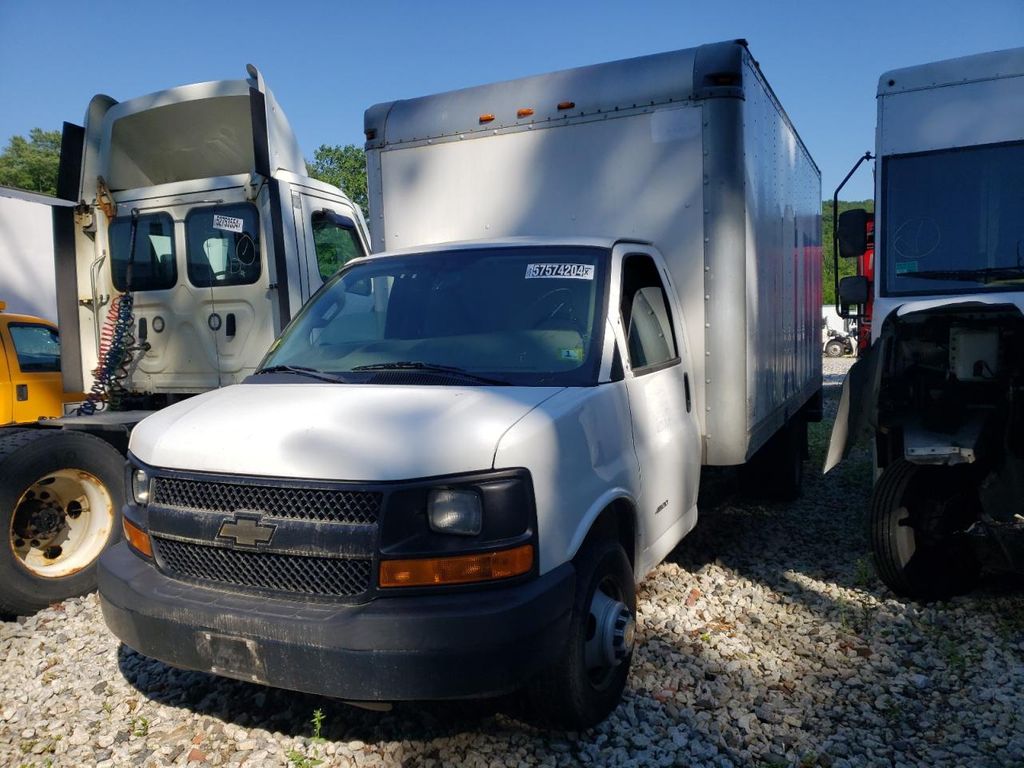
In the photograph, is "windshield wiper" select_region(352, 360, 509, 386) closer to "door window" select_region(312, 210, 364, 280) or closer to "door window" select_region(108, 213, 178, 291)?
"door window" select_region(312, 210, 364, 280)

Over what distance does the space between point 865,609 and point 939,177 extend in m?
2.90

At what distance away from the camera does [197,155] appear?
6.95 m

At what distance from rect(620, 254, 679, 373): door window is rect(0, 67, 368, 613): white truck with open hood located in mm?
3246

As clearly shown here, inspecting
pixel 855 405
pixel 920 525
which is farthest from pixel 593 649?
pixel 920 525

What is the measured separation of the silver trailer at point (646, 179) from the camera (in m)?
4.57


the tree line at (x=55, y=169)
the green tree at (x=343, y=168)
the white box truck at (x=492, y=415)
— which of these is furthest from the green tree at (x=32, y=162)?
the white box truck at (x=492, y=415)

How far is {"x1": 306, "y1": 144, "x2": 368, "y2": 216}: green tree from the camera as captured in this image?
25022mm

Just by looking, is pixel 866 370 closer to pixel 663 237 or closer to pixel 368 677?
pixel 663 237

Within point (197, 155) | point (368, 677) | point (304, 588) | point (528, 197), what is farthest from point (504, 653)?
point (197, 155)

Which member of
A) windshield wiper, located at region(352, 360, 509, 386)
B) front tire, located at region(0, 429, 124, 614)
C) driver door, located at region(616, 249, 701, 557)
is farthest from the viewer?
front tire, located at region(0, 429, 124, 614)

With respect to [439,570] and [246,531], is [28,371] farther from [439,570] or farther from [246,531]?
[439,570]

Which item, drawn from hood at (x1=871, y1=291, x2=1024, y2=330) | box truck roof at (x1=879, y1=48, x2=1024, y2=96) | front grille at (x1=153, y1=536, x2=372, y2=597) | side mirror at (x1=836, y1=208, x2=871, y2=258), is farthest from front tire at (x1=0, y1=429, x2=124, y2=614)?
box truck roof at (x1=879, y1=48, x2=1024, y2=96)

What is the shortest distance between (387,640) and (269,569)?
1.86 ft

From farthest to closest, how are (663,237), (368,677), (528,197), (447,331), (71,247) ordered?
(71,247)
(528,197)
(663,237)
(447,331)
(368,677)
